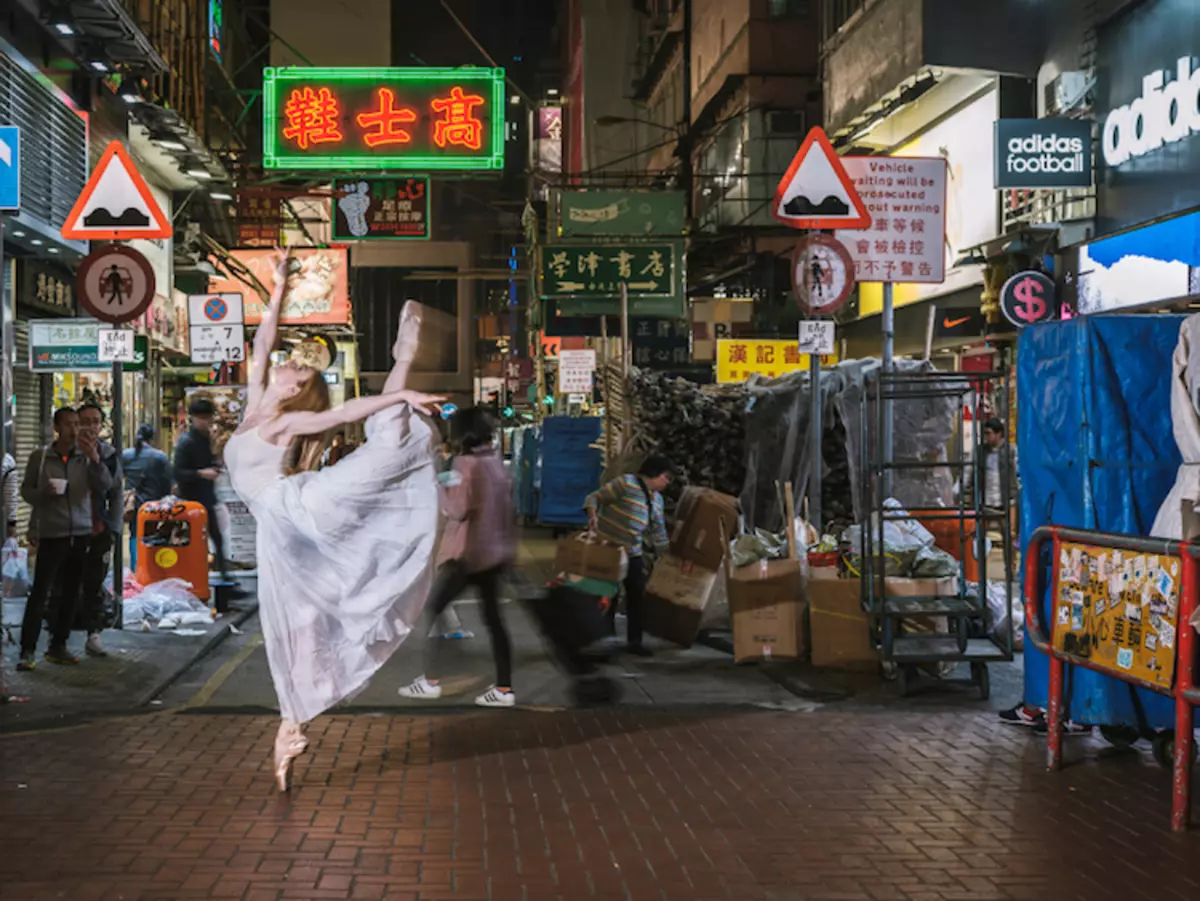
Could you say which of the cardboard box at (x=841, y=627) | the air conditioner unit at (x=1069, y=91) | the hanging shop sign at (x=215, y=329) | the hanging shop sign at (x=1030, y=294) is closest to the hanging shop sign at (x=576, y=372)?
the hanging shop sign at (x=215, y=329)

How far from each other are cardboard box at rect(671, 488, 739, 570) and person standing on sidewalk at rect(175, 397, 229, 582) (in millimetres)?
5045

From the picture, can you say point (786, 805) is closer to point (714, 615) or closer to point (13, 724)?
point (13, 724)

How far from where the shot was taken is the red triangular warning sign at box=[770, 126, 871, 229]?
10.9 m

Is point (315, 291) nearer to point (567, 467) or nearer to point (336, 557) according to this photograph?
point (567, 467)

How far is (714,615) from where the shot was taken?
12.0 meters

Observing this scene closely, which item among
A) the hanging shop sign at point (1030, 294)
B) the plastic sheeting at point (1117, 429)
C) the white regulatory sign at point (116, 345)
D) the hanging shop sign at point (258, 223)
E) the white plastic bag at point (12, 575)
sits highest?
the hanging shop sign at point (258, 223)

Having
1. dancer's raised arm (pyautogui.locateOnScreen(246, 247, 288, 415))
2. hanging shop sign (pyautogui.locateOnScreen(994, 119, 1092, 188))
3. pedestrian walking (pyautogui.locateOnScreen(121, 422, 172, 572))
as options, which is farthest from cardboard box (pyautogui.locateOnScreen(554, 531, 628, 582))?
hanging shop sign (pyautogui.locateOnScreen(994, 119, 1092, 188))

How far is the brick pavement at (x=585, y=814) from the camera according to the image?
5.12 metres

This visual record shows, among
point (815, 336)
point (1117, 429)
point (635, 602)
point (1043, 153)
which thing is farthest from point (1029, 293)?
point (1117, 429)

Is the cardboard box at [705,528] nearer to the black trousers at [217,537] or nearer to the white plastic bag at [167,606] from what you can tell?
the white plastic bag at [167,606]

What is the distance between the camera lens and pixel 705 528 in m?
10.7

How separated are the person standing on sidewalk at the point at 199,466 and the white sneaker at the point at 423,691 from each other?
500 cm

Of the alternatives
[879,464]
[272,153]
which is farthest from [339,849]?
[272,153]

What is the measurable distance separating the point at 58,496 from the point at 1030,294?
38.9 ft
